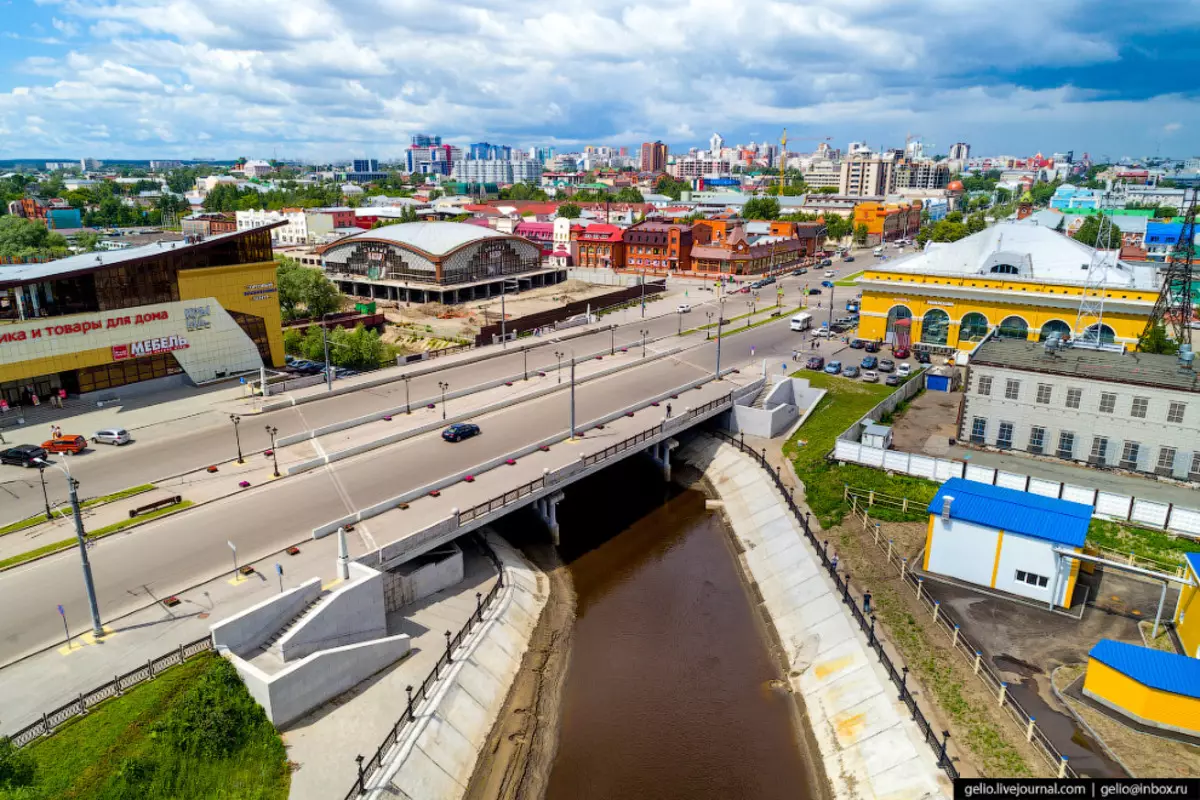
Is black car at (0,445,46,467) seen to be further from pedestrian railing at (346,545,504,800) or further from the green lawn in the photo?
the green lawn

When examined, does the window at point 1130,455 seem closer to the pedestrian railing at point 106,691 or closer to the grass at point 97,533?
the pedestrian railing at point 106,691

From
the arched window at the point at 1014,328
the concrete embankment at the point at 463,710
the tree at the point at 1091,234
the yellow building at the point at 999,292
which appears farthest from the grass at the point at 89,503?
the tree at the point at 1091,234

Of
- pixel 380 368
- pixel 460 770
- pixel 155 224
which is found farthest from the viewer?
pixel 155 224

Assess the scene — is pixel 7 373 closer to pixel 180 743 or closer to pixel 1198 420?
pixel 180 743

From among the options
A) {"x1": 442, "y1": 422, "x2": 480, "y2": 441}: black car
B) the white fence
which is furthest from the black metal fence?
{"x1": 442, "y1": 422, "x2": 480, "y2": 441}: black car

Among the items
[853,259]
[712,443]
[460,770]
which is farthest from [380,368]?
[853,259]

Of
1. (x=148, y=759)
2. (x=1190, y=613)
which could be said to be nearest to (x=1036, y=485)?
(x=1190, y=613)

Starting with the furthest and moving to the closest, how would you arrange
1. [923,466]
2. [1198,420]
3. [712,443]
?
1. [712,443]
2. [923,466]
3. [1198,420]

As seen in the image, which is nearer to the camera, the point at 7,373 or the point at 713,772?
the point at 713,772
